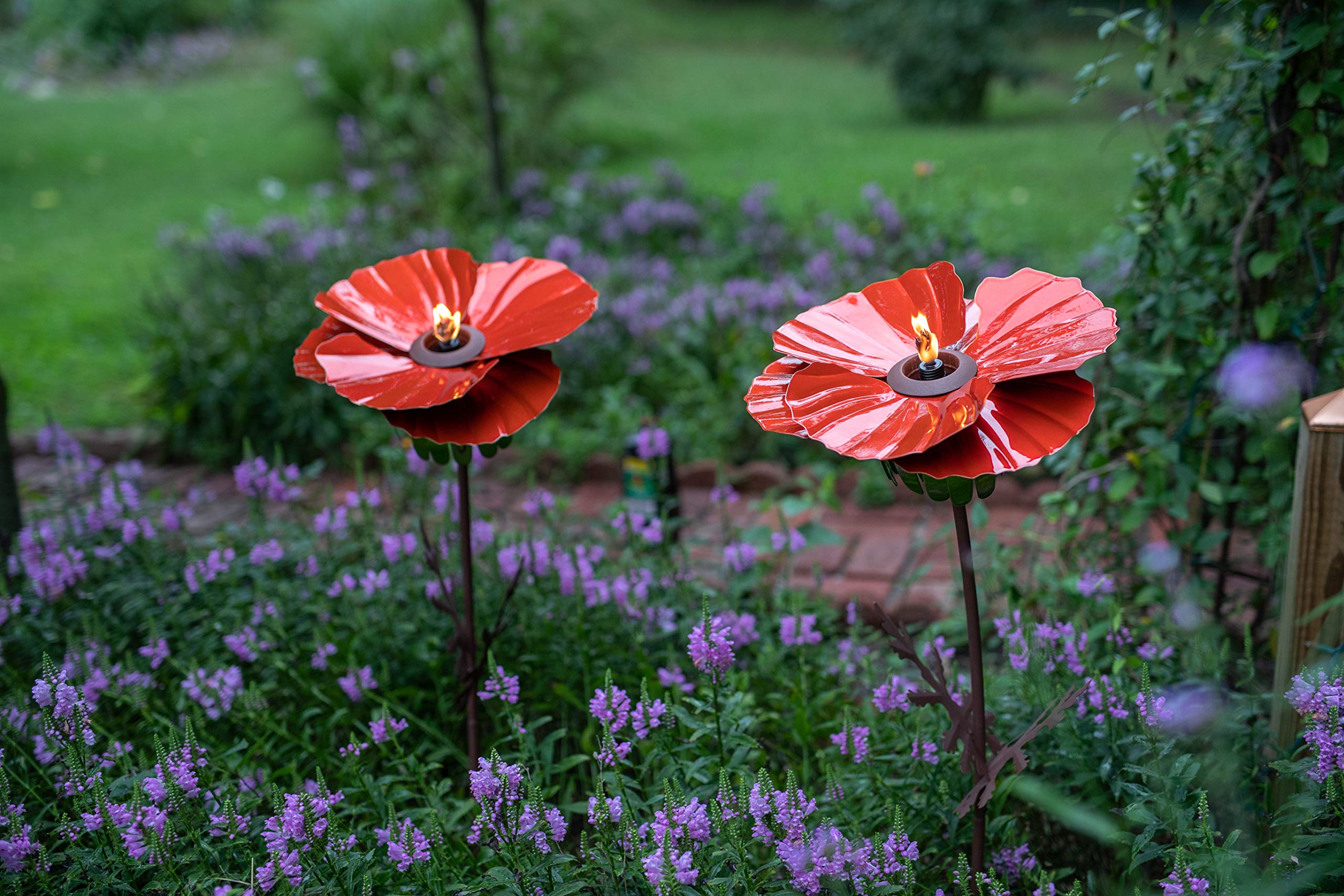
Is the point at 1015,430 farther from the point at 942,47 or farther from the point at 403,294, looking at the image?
the point at 942,47

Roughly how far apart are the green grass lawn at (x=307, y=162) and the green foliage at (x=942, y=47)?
1.05ft

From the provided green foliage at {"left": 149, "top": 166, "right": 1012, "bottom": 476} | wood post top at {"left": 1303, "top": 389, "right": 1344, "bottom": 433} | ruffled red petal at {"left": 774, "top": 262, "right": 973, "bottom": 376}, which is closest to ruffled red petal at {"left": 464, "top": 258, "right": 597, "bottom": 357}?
ruffled red petal at {"left": 774, "top": 262, "right": 973, "bottom": 376}

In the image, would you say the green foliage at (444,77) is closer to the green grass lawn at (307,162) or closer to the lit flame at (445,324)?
the green grass lawn at (307,162)

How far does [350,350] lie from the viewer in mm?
1278

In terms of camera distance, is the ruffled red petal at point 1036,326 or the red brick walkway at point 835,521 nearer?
the ruffled red petal at point 1036,326

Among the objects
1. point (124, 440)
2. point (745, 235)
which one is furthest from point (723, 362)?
point (124, 440)

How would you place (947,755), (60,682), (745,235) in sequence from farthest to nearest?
1. (745,235)
2. (947,755)
3. (60,682)

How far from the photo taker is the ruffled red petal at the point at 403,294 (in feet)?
4.34

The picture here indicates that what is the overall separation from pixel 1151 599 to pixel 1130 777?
0.64 metres

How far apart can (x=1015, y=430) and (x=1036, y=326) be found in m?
0.14

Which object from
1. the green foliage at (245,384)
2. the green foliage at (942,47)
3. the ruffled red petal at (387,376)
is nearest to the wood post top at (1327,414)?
the ruffled red petal at (387,376)

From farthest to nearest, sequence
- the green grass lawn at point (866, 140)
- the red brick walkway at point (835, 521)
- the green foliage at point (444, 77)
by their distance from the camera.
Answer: the green foliage at point (444, 77) < the green grass lawn at point (866, 140) < the red brick walkway at point (835, 521)

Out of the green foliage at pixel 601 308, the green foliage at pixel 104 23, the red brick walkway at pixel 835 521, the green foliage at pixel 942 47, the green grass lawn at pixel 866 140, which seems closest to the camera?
the red brick walkway at pixel 835 521

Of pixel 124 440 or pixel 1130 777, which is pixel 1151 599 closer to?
pixel 1130 777
